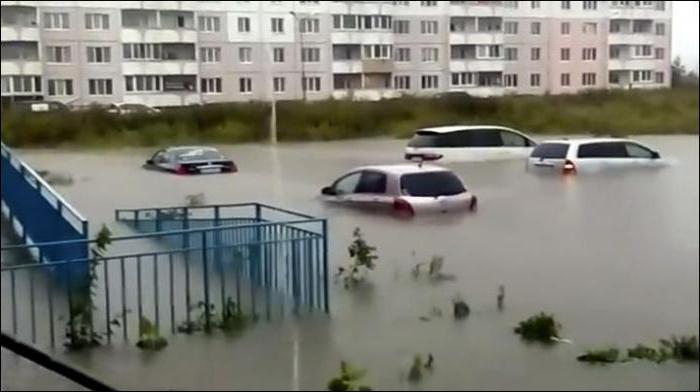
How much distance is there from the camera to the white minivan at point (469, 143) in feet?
7.34

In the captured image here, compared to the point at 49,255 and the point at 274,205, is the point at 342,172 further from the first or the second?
the point at 49,255

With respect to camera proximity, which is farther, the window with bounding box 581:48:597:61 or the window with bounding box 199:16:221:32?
the window with bounding box 581:48:597:61

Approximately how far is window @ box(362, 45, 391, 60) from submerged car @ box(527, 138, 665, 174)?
36 cm

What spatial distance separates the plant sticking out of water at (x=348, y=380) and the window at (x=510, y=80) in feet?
2.10

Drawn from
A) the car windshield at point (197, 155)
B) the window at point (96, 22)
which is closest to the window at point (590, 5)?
the car windshield at point (197, 155)

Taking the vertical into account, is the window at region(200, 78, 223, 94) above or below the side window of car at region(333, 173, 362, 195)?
above

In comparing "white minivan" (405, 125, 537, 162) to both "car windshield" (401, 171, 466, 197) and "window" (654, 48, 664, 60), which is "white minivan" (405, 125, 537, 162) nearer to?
"car windshield" (401, 171, 466, 197)

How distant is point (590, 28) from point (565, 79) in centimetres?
13

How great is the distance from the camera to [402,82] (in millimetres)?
2236

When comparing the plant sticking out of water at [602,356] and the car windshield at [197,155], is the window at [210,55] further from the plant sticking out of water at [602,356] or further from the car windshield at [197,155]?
the plant sticking out of water at [602,356]

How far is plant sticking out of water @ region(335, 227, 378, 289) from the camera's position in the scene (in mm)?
2223

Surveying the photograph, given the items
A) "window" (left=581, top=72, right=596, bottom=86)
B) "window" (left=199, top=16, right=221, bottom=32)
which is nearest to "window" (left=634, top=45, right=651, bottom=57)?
"window" (left=581, top=72, right=596, bottom=86)

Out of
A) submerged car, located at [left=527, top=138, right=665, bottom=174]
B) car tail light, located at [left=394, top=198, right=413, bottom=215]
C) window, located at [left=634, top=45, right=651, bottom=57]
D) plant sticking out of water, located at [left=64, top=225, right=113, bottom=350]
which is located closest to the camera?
plant sticking out of water, located at [left=64, top=225, right=113, bottom=350]

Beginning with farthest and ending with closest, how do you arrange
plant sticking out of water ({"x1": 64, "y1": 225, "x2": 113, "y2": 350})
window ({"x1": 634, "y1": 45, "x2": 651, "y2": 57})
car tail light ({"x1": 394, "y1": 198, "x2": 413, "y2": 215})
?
window ({"x1": 634, "y1": 45, "x2": 651, "y2": 57}) → car tail light ({"x1": 394, "y1": 198, "x2": 413, "y2": 215}) → plant sticking out of water ({"x1": 64, "y1": 225, "x2": 113, "y2": 350})
